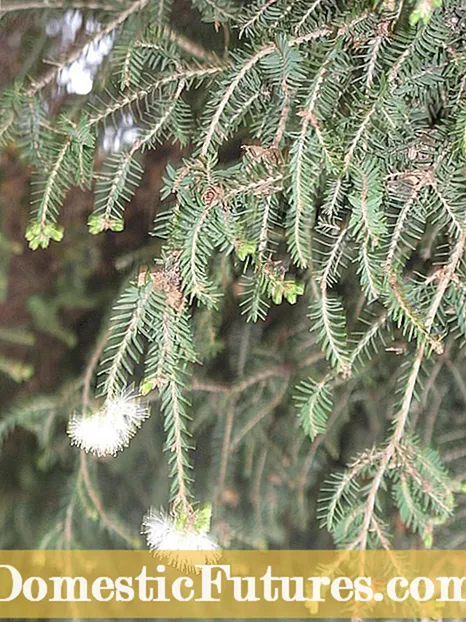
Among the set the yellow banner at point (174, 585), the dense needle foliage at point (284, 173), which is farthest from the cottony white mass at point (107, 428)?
the yellow banner at point (174, 585)

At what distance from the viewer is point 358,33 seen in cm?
73

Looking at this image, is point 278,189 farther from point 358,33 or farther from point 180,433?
point 180,433

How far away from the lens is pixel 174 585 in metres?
1.32

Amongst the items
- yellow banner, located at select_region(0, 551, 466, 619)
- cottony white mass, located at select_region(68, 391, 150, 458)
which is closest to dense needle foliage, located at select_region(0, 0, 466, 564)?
cottony white mass, located at select_region(68, 391, 150, 458)

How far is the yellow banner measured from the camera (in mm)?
1236

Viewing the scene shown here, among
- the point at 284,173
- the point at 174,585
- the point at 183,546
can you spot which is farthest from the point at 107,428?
the point at 174,585

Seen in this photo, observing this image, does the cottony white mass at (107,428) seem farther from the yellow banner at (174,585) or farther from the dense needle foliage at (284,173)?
the yellow banner at (174,585)

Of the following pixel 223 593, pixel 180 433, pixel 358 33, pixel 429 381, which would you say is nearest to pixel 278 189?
pixel 358 33

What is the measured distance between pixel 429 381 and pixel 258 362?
1.05 ft

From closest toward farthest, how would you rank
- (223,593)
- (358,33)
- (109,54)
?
(358,33)
(109,54)
(223,593)

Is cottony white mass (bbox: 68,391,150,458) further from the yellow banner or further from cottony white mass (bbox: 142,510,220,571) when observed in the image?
the yellow banner

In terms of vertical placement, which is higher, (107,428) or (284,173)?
(284,173)

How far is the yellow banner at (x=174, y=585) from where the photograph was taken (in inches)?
48.7

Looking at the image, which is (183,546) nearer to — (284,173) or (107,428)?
(107,428)
